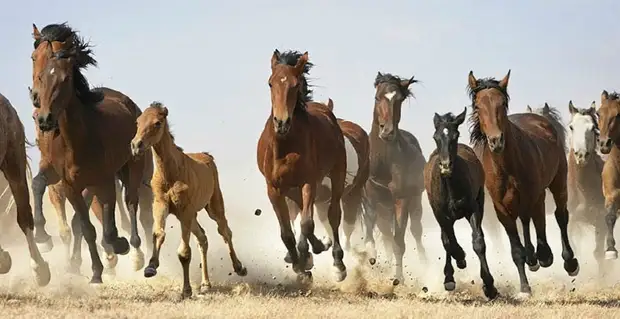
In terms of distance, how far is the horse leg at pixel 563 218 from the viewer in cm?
1362

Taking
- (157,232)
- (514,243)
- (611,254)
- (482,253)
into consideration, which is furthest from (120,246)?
(611,254)

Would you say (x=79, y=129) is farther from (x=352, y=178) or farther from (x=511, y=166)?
(x=352, y=178)

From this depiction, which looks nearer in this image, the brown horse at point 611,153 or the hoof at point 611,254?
the hoof at point 611,254

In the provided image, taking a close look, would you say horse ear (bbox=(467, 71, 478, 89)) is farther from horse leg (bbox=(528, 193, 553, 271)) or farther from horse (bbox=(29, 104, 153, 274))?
horse (bbox=(29, 104, 153, 274))

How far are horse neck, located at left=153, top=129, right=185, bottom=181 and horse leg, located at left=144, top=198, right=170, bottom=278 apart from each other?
28cm

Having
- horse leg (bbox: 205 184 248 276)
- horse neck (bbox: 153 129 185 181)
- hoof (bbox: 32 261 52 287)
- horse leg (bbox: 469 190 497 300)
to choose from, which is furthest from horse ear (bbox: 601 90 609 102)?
hoof (bbox: 32 261 52 287)

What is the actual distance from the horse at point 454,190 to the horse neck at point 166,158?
2.73 meters

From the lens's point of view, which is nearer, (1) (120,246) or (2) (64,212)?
(1) (120,246)

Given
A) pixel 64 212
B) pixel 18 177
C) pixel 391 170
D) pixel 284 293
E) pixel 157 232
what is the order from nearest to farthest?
pixel 157 232 → pixel 18 177 → pixel 284 293 → pixel 64 212 → pixel 391 170

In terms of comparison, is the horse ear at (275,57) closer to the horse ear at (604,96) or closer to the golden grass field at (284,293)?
the golden grass field at (284,293)

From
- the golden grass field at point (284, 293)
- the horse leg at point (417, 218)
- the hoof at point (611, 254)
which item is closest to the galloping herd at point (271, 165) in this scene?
the golden grass field at point (284, 293)

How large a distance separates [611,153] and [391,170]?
3.33m

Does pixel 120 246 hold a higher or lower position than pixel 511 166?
lower

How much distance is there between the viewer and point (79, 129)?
38.4ft
